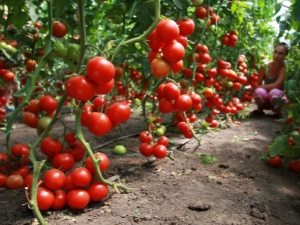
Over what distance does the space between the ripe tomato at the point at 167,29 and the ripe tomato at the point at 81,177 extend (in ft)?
2.29

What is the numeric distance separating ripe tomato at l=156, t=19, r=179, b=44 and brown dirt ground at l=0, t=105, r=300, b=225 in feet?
2.72

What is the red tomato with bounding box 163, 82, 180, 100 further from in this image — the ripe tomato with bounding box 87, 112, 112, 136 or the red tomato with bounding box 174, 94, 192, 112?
the ripe tomato with bounding box 87, 112, 112, 136

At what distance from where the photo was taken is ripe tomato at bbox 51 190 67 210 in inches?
55.5

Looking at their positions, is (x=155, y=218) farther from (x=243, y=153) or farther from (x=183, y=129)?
(x=243, y=153)

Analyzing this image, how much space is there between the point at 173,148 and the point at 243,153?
0.57 metres

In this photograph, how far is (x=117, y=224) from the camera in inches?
53.6

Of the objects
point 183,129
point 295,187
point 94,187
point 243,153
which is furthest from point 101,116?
point 243,153

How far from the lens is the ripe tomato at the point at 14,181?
63.3 inches

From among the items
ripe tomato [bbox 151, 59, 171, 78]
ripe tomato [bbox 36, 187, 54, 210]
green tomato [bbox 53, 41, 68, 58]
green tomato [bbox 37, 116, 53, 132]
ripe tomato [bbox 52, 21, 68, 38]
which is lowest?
ripe tomato [bbox 36, 187, 54, 210]

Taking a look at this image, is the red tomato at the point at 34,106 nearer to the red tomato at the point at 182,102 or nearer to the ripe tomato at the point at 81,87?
the ripe tomato at the point at 81,87

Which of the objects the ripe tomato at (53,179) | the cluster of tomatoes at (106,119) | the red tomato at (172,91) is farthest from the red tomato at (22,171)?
the red tomato at (172,91)

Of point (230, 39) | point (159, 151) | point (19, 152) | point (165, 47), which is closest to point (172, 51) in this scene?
point (165, 47)

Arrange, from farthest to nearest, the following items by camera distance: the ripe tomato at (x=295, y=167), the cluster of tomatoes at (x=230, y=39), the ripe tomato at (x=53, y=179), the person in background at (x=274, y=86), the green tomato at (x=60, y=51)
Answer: the person in background at (x=274, y=86) → the cluster of tomatoes at (x=230, y=39) → the ripe tomato at (x=295, y=167) → the green tomato at (x=60, y=51) → the ripe tomato at (x=53, y=179)

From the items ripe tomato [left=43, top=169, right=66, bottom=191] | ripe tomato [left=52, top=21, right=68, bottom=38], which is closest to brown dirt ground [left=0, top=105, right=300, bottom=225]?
ripe tomato [left=43, top=169, right=66, bottom=191]
